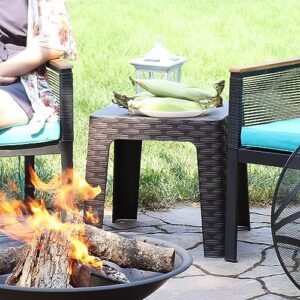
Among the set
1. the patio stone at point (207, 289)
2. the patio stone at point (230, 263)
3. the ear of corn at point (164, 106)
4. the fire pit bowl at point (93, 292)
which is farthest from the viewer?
the ear of corn at point (164, 106)

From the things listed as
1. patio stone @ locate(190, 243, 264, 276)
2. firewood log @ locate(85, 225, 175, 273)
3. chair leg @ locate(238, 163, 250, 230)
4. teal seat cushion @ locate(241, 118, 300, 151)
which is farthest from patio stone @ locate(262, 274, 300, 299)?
firewood log @ locate(85, 225, 175, 273)

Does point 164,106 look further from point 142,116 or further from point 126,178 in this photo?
point 126,178

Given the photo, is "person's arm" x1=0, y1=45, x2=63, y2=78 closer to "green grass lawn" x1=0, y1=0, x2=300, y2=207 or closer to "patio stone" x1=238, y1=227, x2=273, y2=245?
"green grass lawn" x1=0, y1=0, x2=300, y2=207

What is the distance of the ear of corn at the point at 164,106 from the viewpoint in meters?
3.77

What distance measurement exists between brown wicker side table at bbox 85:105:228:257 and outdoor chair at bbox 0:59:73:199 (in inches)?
4.0

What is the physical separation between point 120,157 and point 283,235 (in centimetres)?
→ 118

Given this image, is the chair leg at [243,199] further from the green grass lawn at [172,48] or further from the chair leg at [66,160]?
the chair leg at [66,160]

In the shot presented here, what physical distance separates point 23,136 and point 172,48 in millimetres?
4809

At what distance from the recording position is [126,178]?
169 inches

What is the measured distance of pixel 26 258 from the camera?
2576mm

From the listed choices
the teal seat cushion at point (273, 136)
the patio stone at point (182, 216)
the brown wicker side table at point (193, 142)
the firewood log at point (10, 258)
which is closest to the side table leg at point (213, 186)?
the brown wicker side table at point (193, 142)

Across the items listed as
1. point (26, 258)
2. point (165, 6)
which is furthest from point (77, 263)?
point (165, 6)

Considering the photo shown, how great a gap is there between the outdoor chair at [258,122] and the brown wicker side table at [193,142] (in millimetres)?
44

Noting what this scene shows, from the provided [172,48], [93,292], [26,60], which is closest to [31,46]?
[26,60]
